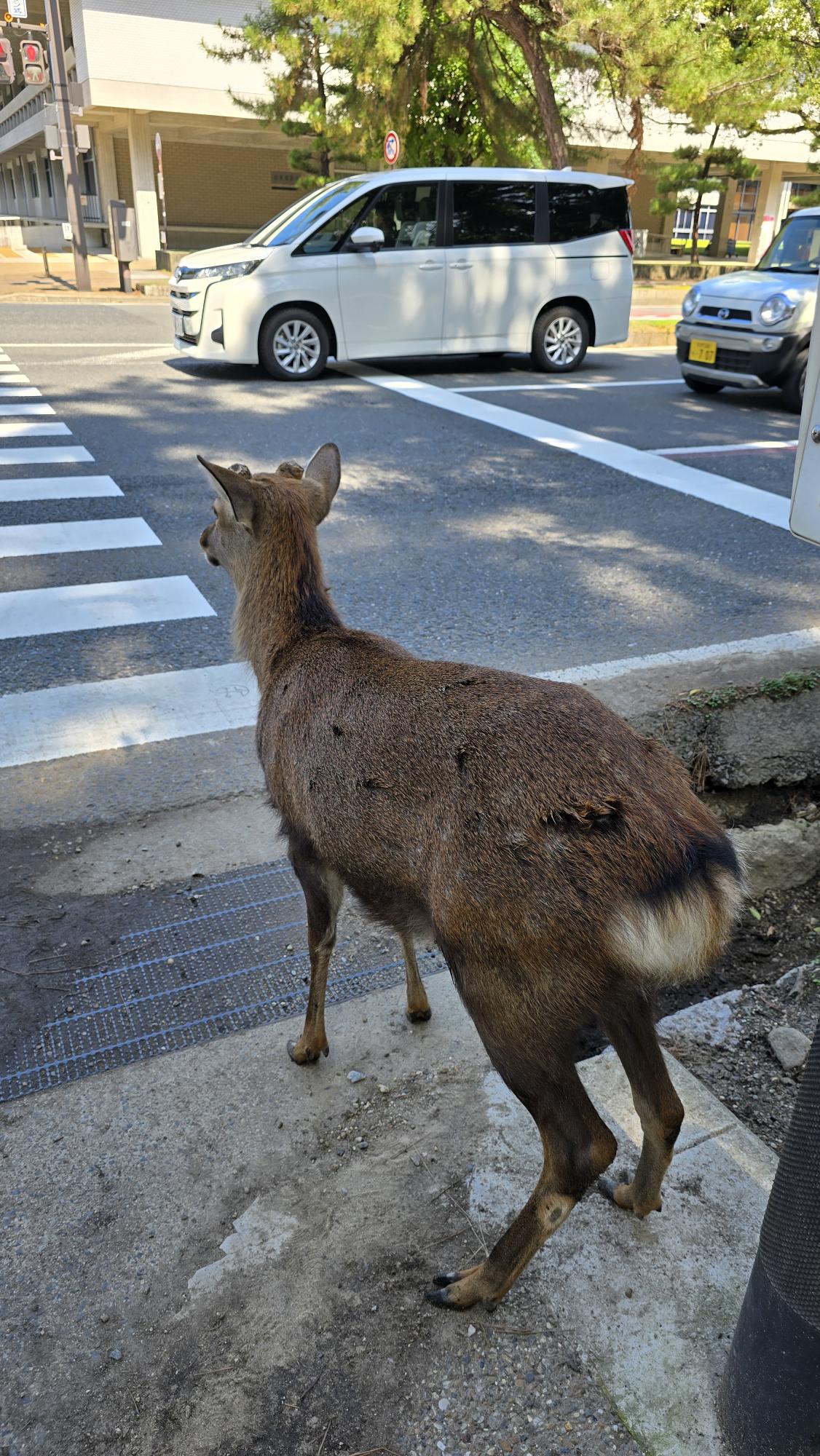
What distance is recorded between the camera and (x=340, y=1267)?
86.0 inches

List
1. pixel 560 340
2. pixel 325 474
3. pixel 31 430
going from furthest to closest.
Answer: pixel 560 340 < pixel 31 430 < pixel 325 474

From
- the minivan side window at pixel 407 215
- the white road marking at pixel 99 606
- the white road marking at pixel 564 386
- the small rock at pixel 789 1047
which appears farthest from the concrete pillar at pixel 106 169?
the small rock at pixel 789 1047

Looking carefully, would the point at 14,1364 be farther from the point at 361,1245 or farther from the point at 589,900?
the point at 589,900

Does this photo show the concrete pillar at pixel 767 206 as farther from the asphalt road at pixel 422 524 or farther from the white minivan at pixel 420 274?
the asphalt road at pixel 422 524

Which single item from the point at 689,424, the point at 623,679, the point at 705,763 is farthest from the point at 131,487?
the point at 689,424

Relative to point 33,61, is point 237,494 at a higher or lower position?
lower

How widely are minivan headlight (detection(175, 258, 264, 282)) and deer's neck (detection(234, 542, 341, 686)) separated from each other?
9925mm

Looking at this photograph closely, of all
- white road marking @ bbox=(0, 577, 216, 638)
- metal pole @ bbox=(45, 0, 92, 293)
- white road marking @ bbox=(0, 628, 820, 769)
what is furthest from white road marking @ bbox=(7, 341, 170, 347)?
white road marking @ bbox=(0, 628, 820, 769)

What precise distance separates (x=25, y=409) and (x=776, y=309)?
7.83 m

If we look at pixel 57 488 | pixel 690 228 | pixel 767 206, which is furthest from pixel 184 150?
pixel 57 488

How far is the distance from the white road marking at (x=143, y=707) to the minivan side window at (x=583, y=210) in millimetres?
10004

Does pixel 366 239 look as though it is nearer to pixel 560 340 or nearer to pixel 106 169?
pixel 560 340

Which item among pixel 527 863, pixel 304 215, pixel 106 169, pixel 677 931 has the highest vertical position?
pixel 106 169

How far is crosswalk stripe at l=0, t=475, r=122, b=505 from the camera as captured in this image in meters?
7.39
